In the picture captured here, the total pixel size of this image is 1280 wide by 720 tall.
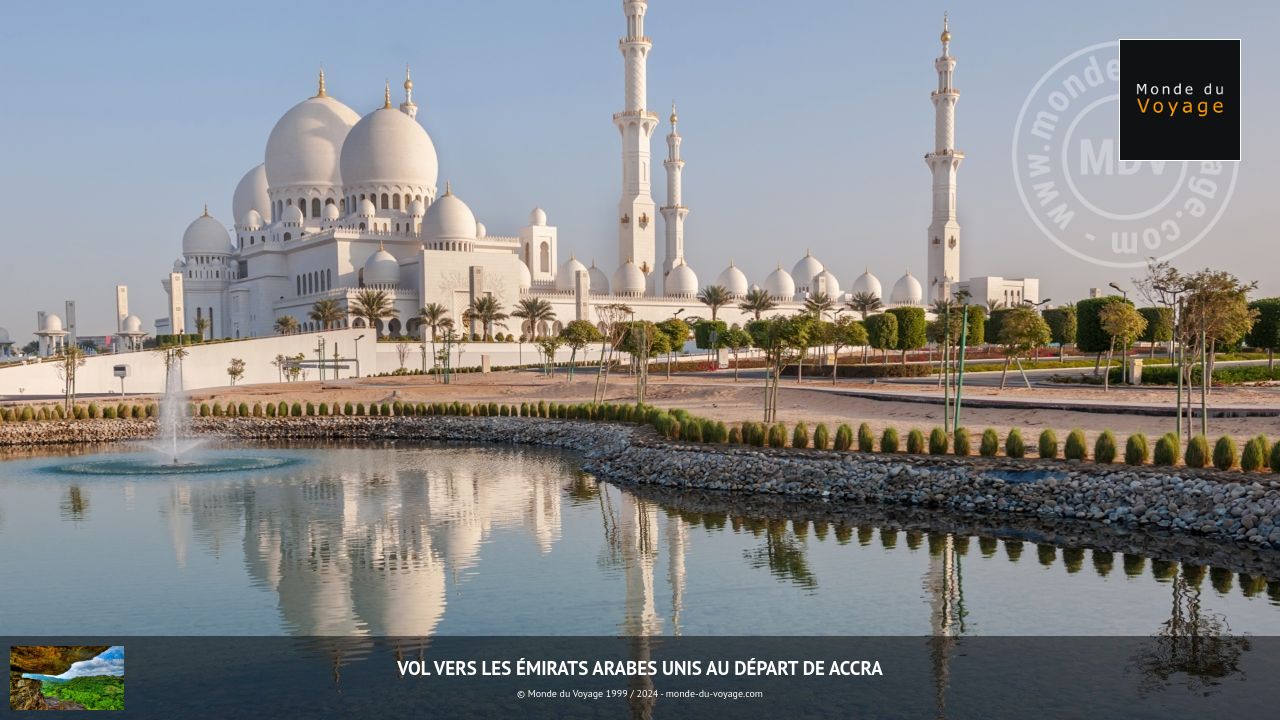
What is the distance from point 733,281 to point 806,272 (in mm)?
12733

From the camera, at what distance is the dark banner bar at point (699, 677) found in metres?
9.05

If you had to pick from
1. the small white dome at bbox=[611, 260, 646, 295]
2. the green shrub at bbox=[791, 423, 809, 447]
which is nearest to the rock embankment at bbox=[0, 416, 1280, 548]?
the green shrub at bbox=[791, 423, 809, 447]

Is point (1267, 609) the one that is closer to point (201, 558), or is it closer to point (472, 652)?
point (472, 652)

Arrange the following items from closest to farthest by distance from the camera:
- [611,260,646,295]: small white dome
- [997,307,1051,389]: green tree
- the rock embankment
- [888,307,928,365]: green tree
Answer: the rock embankment < [997,307,1051,389]: green tree < [888,307,928,365]: green tree < [611,260,646,295]: small white dome

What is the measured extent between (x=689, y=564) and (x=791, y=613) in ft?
9.38

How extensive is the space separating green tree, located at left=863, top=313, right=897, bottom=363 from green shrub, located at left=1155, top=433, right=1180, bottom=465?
30.5m

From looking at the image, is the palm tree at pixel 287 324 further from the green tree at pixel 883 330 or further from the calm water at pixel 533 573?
the calm water at pixel 533 573

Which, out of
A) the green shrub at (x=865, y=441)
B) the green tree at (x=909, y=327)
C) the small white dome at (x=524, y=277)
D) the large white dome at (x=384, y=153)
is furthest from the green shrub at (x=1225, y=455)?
the large white dome at (x=384, y=153)

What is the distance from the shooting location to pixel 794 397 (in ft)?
114

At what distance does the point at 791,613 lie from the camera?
Result: 12.2 meters

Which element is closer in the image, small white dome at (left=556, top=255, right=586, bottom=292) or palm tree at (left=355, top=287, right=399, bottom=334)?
palm tree at (left=355, top=287, right=399, bottom=334)

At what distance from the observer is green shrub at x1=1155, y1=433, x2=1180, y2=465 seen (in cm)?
1778

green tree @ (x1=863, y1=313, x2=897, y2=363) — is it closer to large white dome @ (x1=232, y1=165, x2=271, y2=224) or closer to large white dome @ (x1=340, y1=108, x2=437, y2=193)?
large white dome @ (x1=340, y1=108, x2=437, y2=193)

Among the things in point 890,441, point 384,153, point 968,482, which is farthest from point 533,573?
point 384,153
